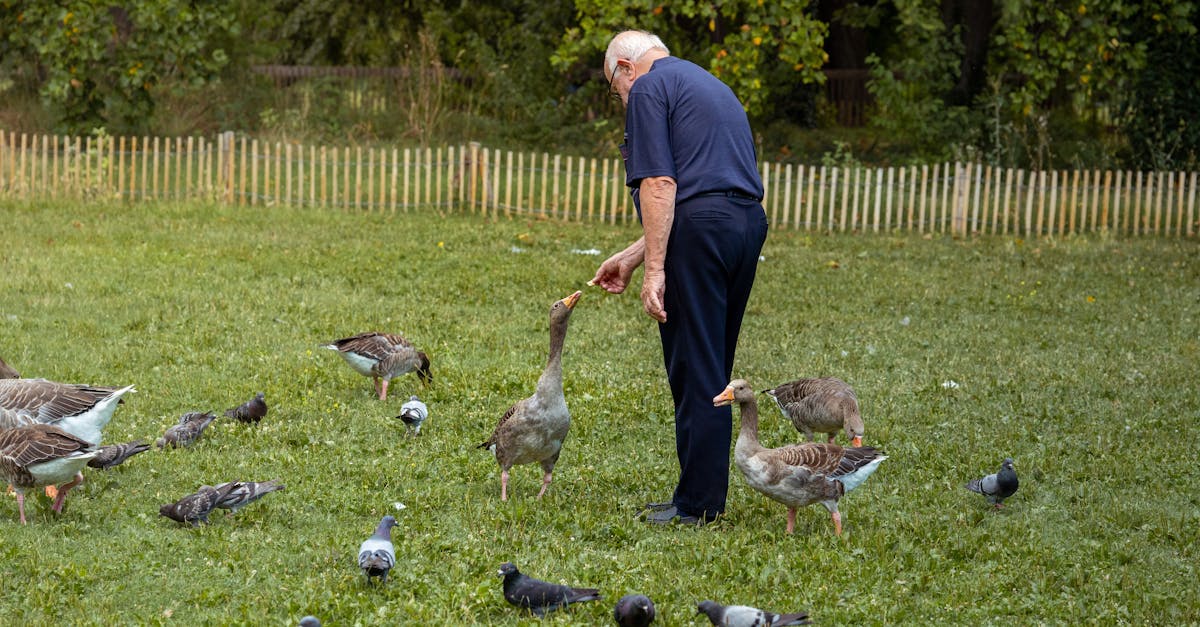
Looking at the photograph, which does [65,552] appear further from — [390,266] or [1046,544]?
[390,266]

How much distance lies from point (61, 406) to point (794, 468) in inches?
180

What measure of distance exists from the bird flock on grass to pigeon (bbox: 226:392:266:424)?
0.99ft

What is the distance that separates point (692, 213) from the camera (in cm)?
629

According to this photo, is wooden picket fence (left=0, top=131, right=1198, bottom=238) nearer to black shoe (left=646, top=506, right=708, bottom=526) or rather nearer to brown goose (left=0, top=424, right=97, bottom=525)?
black shoe (left=646, top=506, right=708, bottom=526)

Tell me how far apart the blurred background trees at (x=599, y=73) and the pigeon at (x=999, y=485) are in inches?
608

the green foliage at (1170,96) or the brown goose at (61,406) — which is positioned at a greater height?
the green foliage at (1170,96)

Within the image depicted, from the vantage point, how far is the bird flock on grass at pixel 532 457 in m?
5.53

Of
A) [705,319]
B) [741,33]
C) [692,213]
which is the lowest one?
[705,319]

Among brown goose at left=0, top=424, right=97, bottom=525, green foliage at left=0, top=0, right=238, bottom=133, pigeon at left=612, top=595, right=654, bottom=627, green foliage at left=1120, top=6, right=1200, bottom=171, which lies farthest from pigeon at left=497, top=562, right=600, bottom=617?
green foliage at left=1120, top=6, right=1200, bottom=171

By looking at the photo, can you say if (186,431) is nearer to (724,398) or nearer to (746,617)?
(724,398)

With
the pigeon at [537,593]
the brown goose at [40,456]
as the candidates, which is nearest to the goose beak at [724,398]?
the pigeon at [537,593]

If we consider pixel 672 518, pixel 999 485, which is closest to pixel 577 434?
pixel 672 518

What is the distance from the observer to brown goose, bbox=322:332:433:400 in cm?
962

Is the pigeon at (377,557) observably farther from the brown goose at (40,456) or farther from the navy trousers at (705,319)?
the brown goose at (40,456)
